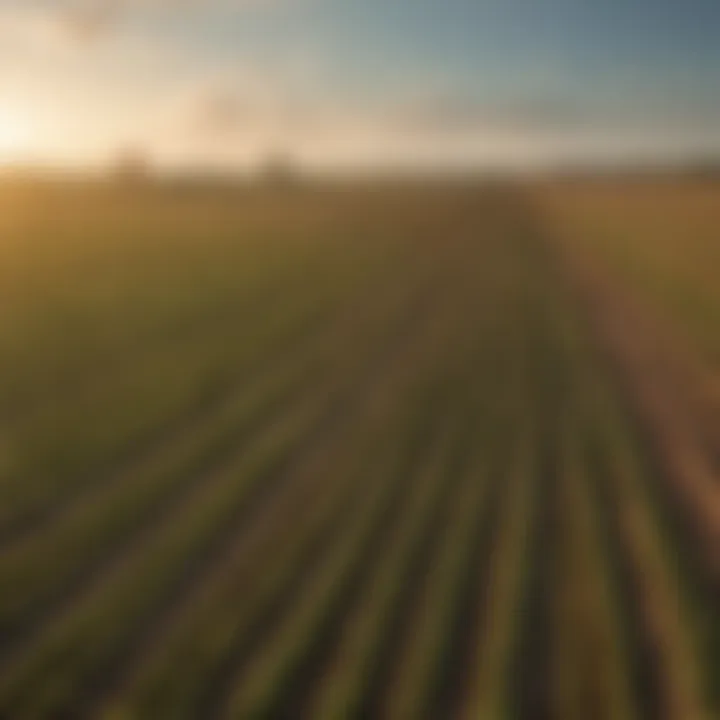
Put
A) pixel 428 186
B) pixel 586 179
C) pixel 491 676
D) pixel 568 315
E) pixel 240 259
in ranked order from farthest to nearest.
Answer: pixel 428 186
pixel 586 179
pixel 240 259
pixel 568 315
pixel 491 676

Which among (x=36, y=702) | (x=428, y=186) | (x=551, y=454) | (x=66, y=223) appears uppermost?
(x=428, y=186)

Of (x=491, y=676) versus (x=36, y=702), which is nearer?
(x=36, y=702)

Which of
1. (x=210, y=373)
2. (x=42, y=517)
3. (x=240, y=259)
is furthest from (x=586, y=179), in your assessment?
(x=42, y=517)

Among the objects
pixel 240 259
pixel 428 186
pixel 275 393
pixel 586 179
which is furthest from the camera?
pixel 428 186

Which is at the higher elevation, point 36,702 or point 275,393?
point 275,393

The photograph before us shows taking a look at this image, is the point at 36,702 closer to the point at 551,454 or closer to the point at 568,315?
the point at 551,454

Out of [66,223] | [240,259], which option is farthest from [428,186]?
[240,259]
